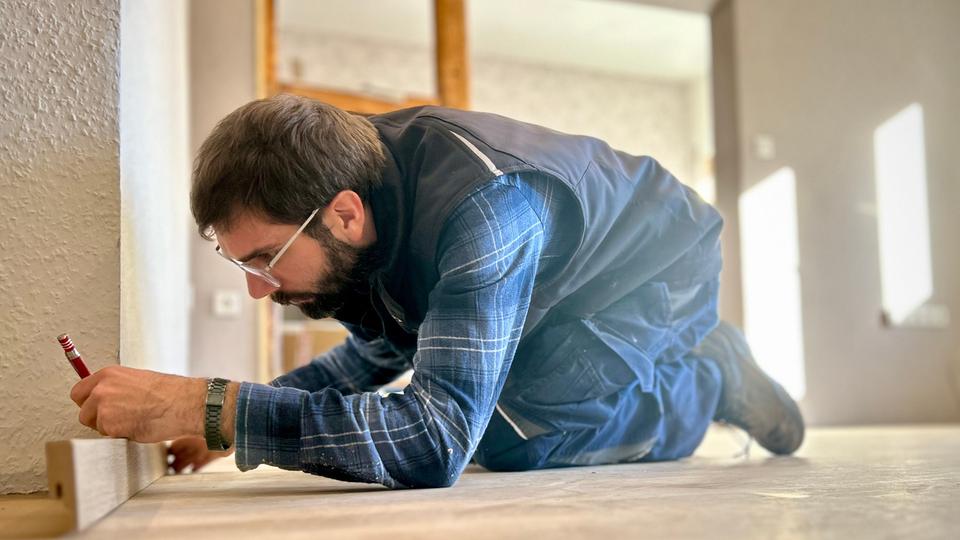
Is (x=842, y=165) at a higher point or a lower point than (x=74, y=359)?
higher

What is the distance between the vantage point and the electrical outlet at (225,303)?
12.4 ft

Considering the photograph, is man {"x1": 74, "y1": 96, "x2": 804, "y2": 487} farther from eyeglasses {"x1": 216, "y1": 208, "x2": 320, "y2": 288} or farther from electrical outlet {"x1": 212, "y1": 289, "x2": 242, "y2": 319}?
electrical outlet {"x1": 212, "y1": 289, "x2": 242, "y2": 319}

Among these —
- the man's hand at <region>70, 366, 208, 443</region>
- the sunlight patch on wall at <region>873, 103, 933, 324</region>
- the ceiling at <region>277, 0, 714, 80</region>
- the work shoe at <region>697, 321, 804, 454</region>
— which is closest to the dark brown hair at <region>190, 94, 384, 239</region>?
the man's hand at <region>70, 366, 208, 443</region>

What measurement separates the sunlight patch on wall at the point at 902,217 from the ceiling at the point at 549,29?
78.0 inches

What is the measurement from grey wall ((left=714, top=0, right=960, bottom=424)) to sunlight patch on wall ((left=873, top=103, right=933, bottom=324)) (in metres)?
0.05

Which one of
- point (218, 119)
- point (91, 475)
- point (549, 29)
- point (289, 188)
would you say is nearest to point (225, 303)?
point (218, 119)

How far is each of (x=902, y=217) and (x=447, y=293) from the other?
4168 mm

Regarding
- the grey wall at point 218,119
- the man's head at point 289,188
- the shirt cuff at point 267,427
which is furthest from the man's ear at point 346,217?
the grey wall at point 218,119

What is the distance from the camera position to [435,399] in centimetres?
117

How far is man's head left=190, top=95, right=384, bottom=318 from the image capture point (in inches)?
49.0

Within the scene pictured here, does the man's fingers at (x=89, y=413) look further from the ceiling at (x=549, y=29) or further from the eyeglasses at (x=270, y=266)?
the ceiling at (x=549, y=29)

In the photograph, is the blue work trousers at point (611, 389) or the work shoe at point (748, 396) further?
the work shoe at point (748, 396)

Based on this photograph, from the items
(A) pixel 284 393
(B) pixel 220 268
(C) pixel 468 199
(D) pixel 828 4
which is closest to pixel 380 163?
(C) pixel 468 199

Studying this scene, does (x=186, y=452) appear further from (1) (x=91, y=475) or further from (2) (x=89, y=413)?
(1) (x=91, y=475)
